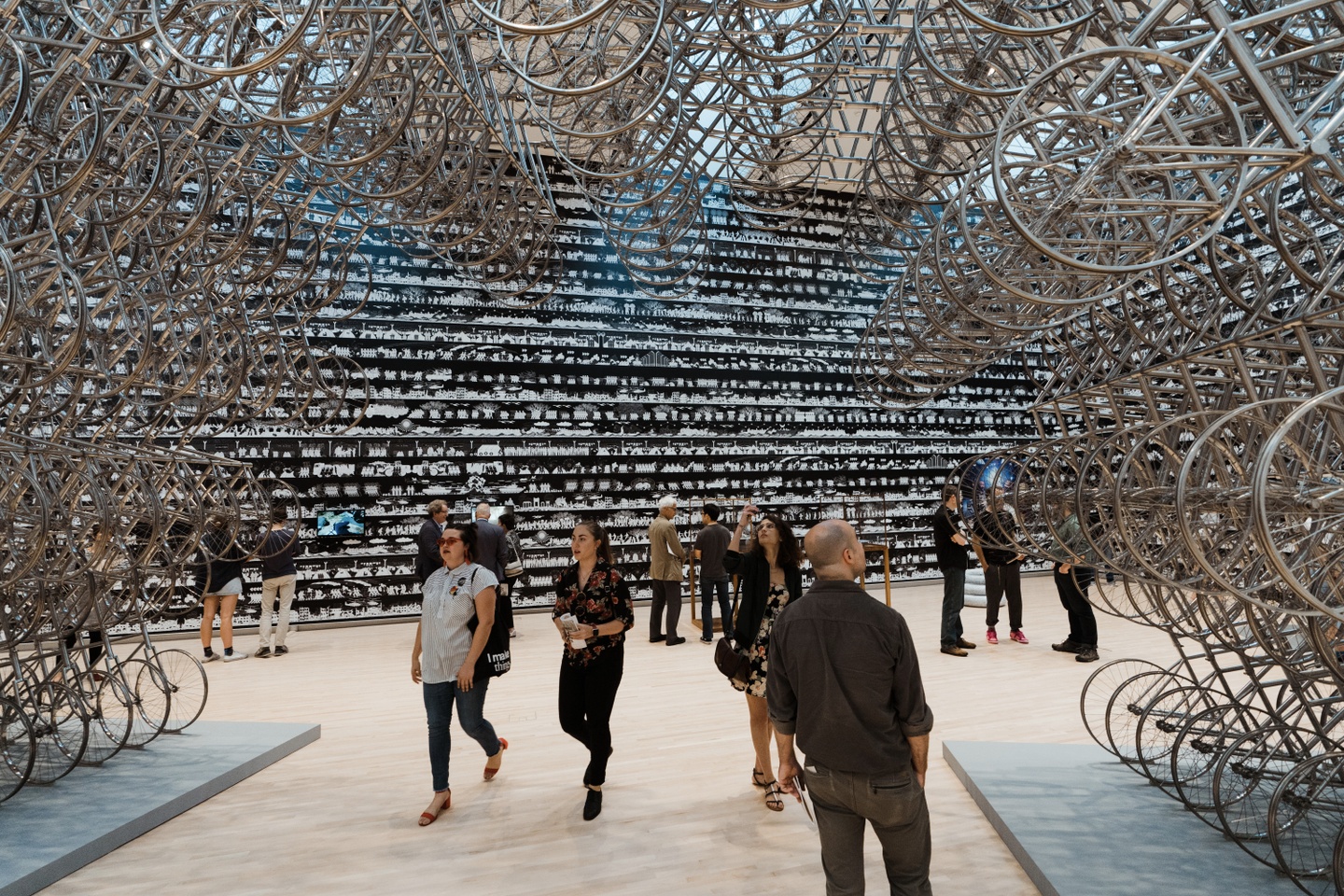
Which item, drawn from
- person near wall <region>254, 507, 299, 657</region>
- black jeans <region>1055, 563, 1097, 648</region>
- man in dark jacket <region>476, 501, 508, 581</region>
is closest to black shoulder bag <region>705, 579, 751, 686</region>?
man in dark jacket <region>476, 501, 508, 581</region>

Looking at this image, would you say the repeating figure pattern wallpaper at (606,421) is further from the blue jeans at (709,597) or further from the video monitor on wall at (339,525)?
the blue jeans at (709,597)

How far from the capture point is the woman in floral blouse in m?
4.07

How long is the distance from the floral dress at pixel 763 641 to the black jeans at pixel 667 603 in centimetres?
446

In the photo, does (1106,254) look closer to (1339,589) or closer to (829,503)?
(1339,589)

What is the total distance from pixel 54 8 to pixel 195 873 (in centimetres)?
327

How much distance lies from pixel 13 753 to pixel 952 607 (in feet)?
22.0

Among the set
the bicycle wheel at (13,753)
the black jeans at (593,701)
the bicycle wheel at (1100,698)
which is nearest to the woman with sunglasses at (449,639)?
the black jeans at (593,701)

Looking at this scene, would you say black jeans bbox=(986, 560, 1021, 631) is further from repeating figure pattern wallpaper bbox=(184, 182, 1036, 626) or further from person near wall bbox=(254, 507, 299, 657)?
person near wall bbox=(254, 507, 299, 657)

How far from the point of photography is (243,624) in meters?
9.56

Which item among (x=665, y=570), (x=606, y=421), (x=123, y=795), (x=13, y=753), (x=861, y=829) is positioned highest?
(x=606, y=421)

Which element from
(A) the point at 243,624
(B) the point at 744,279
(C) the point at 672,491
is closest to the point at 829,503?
(C) the point at 672,491

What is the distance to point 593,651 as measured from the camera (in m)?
4.08

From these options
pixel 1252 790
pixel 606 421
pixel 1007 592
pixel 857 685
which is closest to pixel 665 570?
pixel 606 421

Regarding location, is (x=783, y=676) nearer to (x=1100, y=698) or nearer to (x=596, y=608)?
(x=596, y=608)
